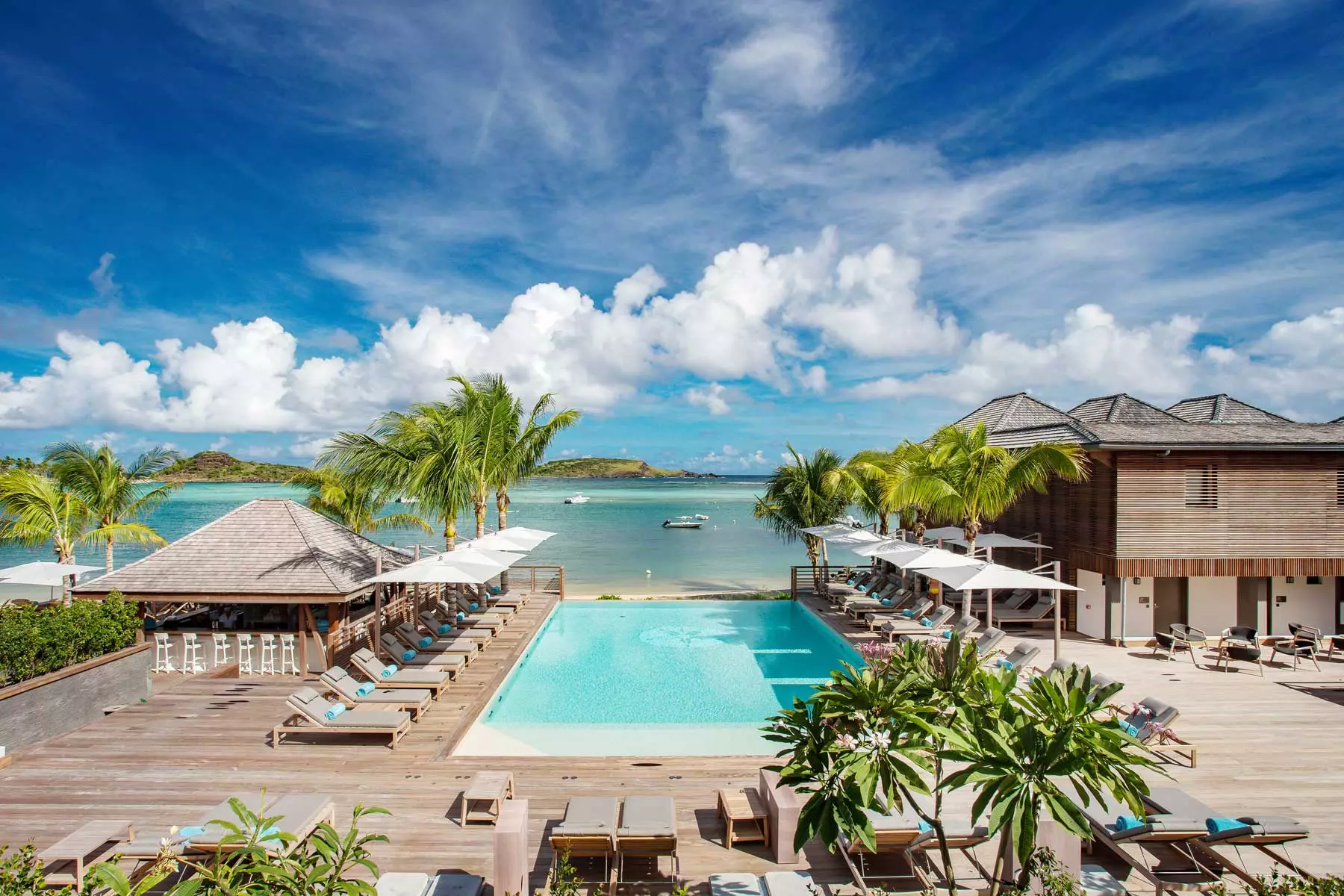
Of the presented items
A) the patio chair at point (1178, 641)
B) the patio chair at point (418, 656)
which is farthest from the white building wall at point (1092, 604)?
the patio chair at point (418, 656)

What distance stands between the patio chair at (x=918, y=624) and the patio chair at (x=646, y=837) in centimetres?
867

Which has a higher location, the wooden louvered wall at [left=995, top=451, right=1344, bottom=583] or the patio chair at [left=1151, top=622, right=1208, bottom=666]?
the wooden louvered wall at [left=995, top=451, right=1344, bottom=583]

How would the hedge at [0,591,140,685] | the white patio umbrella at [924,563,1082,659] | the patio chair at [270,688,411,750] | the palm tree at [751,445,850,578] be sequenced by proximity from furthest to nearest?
the palm tree at [751,445,850,578], the white patio umbrella at [924,563,1082,659], the hedge at [0,591,140,685], the patio chair at [270,688,411,750]

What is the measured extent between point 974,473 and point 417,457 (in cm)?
1159

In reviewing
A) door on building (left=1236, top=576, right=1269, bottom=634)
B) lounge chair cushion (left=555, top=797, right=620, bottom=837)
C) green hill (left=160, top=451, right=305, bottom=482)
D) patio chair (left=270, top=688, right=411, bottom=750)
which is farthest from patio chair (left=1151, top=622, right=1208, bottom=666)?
green hill (left=160, top=451, right=305, bottom=482)

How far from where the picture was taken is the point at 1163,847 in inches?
236

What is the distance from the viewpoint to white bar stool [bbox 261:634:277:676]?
473 inches

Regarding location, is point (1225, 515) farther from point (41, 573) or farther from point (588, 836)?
point (41, 573)

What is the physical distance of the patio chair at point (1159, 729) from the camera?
8.22 meters

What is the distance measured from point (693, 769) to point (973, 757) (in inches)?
216

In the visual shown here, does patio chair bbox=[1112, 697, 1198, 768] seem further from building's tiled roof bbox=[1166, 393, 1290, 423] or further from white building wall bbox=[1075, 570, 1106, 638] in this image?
building's tiled roof bbox=[1166, 393, 1290, 423]

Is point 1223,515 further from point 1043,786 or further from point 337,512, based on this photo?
point 337,512

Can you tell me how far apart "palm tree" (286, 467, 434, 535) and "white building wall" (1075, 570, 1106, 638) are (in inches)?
618

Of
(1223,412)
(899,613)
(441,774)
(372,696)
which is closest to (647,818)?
(441,774)
